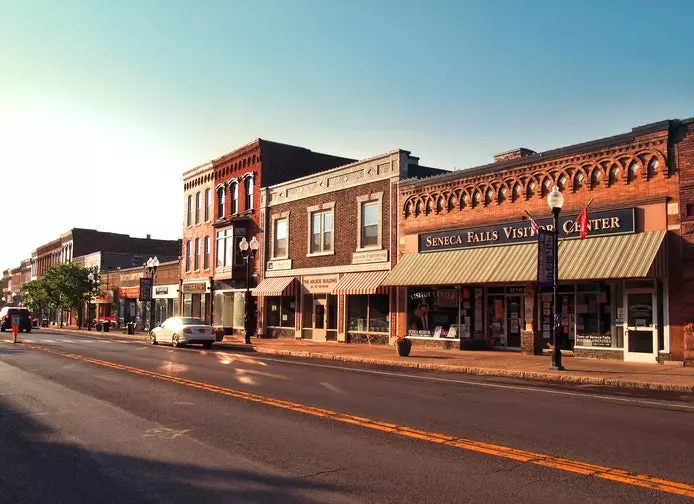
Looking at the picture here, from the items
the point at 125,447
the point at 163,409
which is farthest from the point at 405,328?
the point at 125,447

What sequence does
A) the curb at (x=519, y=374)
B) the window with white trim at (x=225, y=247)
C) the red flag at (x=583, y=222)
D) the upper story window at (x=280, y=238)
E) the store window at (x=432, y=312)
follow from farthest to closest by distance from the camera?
1. the window with white trim at (x=225, y=247)
2. the upper story window at (x=280, y=238)
3. the store window at (x=432, y=312)
4. the red flag at (x=583, y=222)
5. the curb at (x=519, y=374)

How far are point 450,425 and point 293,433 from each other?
225cm

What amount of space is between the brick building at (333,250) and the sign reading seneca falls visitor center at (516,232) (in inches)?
107

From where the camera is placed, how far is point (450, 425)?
9180 millimetres

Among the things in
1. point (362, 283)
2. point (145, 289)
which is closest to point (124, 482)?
point (362, 283)

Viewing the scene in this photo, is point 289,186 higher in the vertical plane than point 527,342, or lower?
higher

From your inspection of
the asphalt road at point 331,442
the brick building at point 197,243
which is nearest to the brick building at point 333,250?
the brick building at point 197,243

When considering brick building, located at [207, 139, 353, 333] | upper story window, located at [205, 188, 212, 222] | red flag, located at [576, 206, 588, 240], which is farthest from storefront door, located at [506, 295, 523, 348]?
upper story window, located at [205, 188, 212, 222]

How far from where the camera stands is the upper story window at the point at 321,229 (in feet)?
105

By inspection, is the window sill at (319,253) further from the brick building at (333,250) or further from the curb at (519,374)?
the curb at (519,374)

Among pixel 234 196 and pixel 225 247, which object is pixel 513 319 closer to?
pixel 225 247

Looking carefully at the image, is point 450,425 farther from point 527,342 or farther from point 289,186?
point 289,186

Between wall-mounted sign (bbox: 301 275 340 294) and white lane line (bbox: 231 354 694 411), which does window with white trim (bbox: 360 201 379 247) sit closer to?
wall-mounted sign (bbox: 301 275 340 294)

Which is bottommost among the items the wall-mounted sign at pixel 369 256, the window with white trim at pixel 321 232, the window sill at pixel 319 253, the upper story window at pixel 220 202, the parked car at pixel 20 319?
the parked car at pixel 20 319
